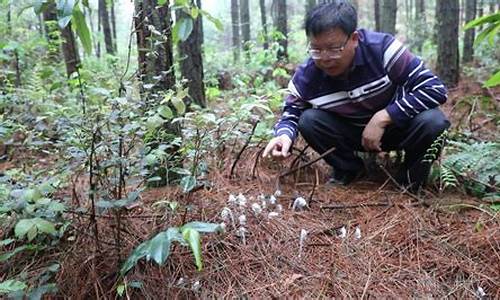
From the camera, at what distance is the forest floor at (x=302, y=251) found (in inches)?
69.5

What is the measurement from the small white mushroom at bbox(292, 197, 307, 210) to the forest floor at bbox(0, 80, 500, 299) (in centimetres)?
3

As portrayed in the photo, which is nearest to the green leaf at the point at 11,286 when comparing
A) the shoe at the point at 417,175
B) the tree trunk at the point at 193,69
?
the shoe at the point at 417,175

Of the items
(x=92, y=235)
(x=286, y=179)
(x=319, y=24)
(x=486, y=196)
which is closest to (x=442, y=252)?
(x=486, y=196)

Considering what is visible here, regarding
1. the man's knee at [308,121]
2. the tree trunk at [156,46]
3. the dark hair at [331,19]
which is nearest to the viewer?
the tree trunk at [156,46]

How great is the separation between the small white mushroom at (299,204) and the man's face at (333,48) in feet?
2.63

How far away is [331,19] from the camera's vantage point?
2459mm

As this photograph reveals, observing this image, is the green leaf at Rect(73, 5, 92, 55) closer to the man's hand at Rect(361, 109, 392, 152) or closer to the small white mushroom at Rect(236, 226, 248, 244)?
the small white mushroom at Rect(236, 226, 248, 244)

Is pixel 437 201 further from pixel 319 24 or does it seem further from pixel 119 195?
pixel 119 195

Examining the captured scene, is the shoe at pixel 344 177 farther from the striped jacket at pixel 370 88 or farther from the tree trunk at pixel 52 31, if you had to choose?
the tree trunk at pixel 52 31

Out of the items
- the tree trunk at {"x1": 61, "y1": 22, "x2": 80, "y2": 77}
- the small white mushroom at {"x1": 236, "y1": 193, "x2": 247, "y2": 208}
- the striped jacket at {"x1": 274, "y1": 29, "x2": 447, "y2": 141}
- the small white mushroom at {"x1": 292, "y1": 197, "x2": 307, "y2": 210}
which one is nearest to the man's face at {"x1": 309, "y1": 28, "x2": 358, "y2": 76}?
the striped jacket at {"x1": 274, "y1": 29, "x2": 447, "y2": 141}

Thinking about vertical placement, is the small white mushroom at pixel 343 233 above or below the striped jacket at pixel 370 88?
below

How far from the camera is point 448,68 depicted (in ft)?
20.4

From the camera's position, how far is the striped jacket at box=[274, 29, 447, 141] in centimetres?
264

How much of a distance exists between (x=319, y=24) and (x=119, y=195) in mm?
1399
